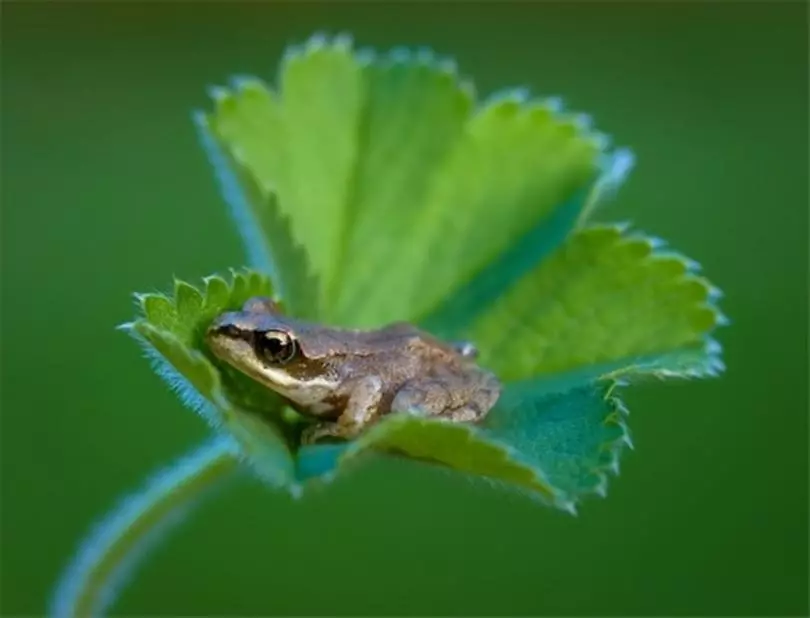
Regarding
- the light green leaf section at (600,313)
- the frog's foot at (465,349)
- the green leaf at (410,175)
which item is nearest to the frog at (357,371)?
the frog's foot at (465,349)

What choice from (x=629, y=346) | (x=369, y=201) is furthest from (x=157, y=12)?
(x=629, y=346)

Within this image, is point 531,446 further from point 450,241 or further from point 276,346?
point 450,241

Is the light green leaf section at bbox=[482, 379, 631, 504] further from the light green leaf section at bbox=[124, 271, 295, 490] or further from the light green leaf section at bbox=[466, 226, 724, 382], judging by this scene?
the light green leaf section at bbox=[124, 271, 295, 490]


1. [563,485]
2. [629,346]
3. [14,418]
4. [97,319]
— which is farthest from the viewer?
[97,319]

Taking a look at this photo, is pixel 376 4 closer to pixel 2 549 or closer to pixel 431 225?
pixel 2 549

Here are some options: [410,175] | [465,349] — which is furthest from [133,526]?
[410,175]

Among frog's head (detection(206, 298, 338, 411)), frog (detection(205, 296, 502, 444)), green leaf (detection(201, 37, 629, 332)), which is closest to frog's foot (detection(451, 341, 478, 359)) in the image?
frog (detection(205, 296, 502, 444))
